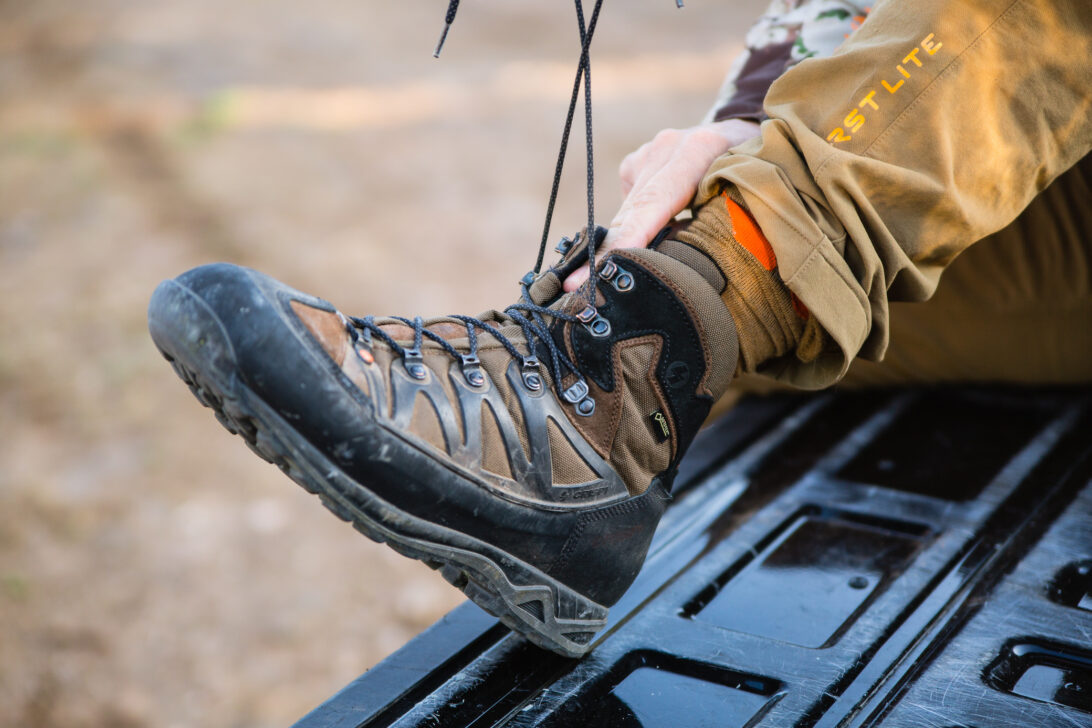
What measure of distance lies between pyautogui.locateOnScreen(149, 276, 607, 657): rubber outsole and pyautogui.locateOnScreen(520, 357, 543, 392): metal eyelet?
0.16 meters

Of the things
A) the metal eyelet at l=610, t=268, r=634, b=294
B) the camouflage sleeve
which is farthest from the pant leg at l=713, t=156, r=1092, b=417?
the metal eyelet at l=610, t=268, r=634, b=294

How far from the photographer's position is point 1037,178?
0.98 m

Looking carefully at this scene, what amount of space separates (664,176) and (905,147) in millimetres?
256

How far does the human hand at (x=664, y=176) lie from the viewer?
1.00 metres

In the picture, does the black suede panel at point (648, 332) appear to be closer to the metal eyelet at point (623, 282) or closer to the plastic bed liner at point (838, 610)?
the metal eyelet at point (623, 282)

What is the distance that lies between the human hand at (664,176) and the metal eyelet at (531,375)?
4.4 inches

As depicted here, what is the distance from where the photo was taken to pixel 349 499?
81cm

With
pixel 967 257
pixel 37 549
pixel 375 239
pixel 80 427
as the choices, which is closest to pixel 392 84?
pixel 375 239

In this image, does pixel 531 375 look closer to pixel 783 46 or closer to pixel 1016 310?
pixel 783 46

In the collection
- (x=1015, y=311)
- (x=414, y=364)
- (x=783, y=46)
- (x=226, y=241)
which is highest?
(x=226, y=241)

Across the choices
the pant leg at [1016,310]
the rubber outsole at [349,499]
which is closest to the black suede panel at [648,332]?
the rubber outsole at [349,499]

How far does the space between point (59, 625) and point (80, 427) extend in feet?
2.98

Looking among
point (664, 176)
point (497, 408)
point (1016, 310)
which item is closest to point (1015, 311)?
point (1016, 310)

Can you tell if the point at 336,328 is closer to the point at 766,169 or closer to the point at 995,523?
the point at 766,169
